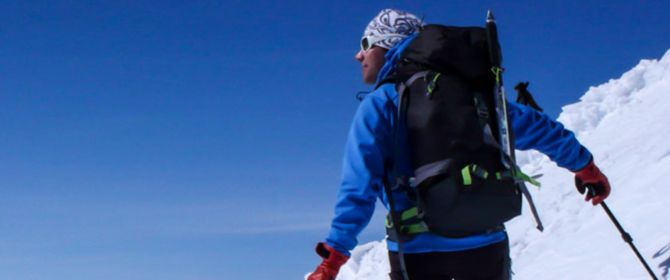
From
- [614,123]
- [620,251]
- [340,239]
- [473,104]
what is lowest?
[620,251]

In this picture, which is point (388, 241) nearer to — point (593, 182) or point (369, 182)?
point (369, 182)

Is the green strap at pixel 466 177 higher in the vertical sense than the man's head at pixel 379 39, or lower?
lower

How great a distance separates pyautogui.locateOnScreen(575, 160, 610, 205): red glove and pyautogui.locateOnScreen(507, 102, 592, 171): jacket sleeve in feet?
0.65

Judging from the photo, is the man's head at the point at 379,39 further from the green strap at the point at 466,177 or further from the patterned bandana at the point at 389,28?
the green strap at the point at 466,177

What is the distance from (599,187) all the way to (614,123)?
16.0 metres

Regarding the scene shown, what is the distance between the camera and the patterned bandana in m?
4.07

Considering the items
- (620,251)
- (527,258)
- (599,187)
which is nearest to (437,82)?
(599,187)

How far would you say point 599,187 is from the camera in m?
4.96

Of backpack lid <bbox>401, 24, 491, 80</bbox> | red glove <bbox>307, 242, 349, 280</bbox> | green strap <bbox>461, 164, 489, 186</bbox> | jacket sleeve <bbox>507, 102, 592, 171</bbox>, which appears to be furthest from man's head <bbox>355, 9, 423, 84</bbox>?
red glove <bbox>307, 242, 349, 280</bbox>

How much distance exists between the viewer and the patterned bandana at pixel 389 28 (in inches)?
160

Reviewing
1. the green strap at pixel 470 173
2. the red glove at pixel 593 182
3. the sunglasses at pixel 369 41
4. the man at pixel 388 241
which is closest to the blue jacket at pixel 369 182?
the man at pixel 388 241

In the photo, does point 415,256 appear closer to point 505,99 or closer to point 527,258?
point 505,99

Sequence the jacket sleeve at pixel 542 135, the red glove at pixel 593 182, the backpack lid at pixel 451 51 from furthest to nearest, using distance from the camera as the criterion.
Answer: the red glove at pixel 593 182
the jacket sleeve at pixel 542 135
the backpack lid at pixel 451 51

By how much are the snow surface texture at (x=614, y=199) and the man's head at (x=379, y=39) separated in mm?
3390
